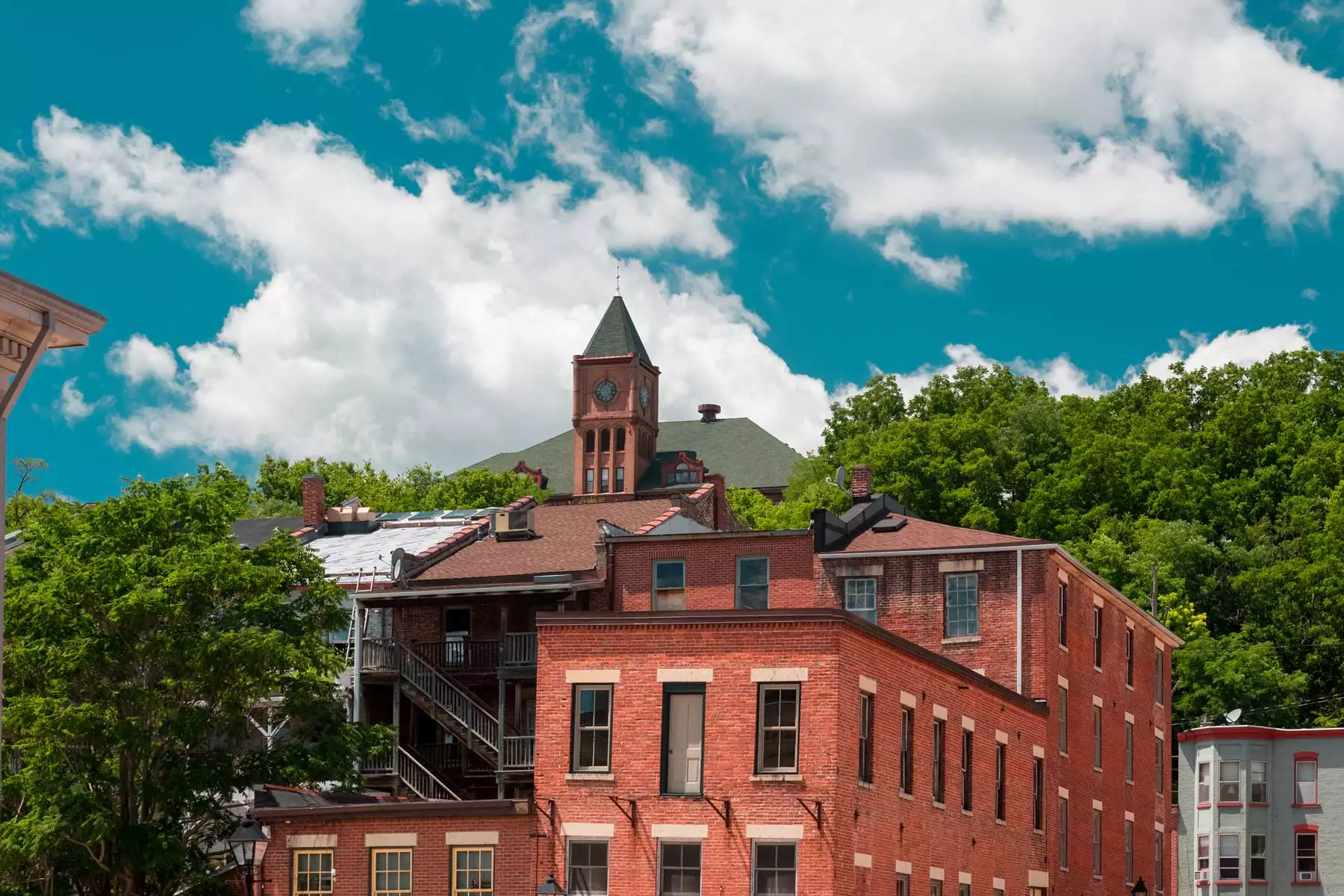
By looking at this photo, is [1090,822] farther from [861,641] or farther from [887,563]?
[861,641]

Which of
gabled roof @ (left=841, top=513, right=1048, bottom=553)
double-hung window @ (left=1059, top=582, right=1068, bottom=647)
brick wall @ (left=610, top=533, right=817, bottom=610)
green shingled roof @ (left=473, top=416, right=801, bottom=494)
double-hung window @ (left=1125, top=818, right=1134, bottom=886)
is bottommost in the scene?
double-hung window @ (left=1125, top=818, right=1134, bottom=886)

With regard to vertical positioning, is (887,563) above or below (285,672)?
above

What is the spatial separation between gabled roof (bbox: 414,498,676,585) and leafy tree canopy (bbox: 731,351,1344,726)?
A: 26933mm

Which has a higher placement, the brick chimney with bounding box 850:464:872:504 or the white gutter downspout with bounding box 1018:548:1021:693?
the brick chimney with bounding box 850:464:872:504

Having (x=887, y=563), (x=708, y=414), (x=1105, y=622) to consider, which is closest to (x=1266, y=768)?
(x=1105, y=622)

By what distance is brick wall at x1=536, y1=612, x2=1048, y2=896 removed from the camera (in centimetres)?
3691

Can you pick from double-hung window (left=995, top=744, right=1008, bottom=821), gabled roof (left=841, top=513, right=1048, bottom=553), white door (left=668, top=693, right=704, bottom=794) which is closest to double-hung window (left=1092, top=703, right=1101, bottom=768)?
gabled roof (left=841, top=513, right=1048, bottom=553)

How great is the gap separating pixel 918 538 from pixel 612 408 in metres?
103

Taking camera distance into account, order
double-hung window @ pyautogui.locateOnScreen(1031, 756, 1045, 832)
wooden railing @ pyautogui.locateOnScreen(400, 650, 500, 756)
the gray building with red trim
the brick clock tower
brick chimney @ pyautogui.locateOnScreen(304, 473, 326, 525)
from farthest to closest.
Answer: the brick clock tower → the gray building with red trim → brick chimney @ pyautogui.locateOnScreen(304, 473, 326, 525) → wooden railing @ pyautogui.locateOnScreen(400, 650, 500, 756) → double-hung window @ pyautogui.locateOnScreen(1031, 756, 1045, 832)

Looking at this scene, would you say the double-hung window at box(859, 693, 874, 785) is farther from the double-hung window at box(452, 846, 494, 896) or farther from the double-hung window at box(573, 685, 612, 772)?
the double-hung window at box(452, 846, 494, 896)

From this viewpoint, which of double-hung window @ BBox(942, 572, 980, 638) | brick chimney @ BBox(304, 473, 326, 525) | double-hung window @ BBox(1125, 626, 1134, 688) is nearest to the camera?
double-hung window @ BBox(942, 572, 980, 638)

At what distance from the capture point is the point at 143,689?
4197 centimetres

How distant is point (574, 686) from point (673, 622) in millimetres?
2475

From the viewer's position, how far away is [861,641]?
125 feet
